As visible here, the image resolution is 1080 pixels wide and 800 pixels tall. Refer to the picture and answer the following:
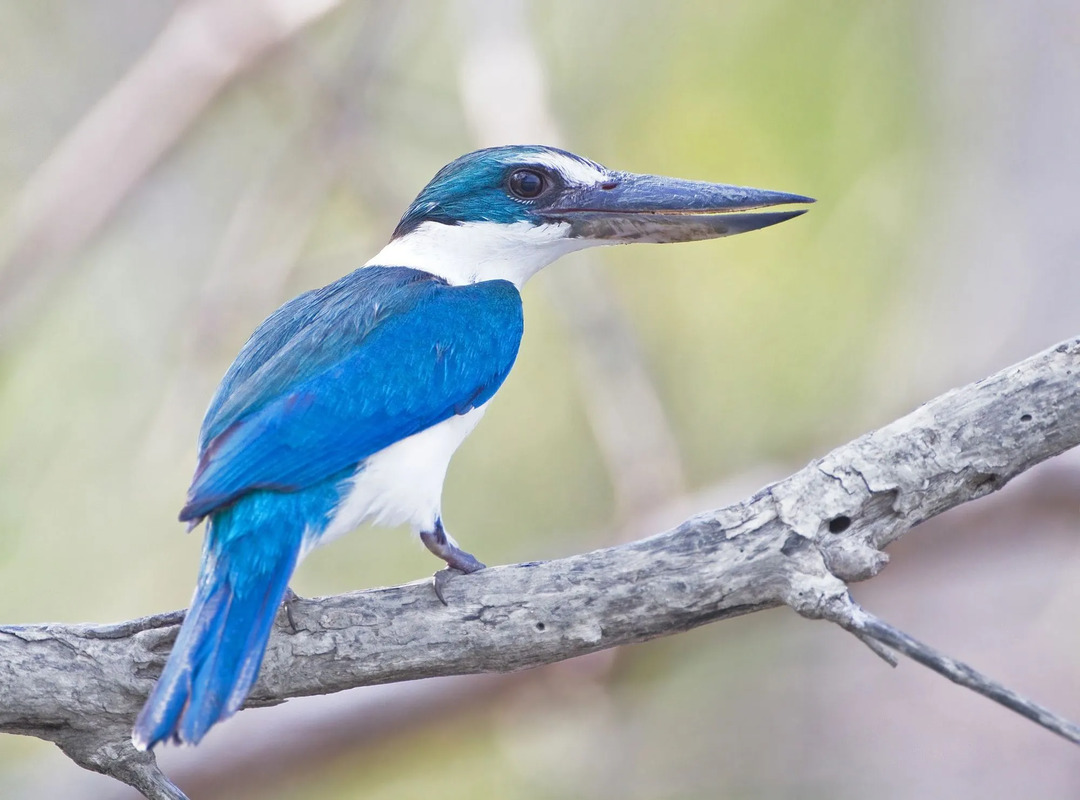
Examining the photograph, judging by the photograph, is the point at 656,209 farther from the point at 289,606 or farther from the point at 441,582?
the point at 289,606

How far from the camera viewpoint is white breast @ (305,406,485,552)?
2.92m

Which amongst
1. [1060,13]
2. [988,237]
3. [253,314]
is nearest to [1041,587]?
[988,237]

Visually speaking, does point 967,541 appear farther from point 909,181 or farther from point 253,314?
point 253,314

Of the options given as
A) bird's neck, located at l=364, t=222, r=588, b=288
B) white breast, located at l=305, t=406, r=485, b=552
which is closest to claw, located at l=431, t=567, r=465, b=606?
white breast, located at l=305, t=406, r=485, b=552

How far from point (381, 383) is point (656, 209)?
0.96 m

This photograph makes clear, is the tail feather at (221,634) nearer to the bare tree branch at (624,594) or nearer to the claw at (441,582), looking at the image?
the bare tree branch at (624,594)

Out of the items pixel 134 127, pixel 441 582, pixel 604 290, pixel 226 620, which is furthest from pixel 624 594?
pixel 134 127

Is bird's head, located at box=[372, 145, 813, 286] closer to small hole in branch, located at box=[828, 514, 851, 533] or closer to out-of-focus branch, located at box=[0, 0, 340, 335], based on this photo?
small hole in branch, located at box=[828, 514, 851, 533]

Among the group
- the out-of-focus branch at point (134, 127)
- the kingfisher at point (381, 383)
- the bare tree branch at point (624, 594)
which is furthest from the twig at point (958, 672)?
the out-of-focus branch at point (134, 127)

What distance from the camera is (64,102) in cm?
657

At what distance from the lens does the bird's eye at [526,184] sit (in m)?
3.48

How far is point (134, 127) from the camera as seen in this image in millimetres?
5043

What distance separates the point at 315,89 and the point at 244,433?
3.35 m

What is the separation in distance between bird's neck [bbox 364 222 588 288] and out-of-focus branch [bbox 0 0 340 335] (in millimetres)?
1844
